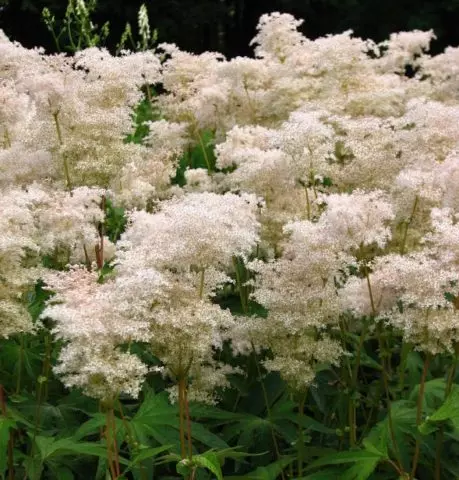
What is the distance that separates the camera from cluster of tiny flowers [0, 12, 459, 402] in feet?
12.7

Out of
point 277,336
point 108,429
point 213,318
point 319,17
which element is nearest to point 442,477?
point 277,336

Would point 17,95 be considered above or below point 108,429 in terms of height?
above

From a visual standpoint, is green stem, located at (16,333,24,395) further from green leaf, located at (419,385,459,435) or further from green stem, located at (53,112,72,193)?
green leaf, located at (419,385,459,435)

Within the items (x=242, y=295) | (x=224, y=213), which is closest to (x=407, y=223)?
(x=242, y=295)

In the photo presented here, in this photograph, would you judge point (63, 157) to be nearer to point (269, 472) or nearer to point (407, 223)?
point (407, 223)

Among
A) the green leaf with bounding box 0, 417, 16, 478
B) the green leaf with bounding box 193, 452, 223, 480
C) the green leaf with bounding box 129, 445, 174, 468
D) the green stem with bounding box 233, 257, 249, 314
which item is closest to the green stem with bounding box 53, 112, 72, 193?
the green stem with bounding box 233, 257, 249, 314

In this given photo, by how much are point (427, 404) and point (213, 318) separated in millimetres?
1299

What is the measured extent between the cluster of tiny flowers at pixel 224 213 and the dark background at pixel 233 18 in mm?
13036

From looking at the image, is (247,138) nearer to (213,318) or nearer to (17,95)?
(17,95)

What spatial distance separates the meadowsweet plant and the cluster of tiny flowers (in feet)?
0.04

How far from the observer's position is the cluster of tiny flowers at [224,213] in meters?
3.87

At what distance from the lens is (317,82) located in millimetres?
6992

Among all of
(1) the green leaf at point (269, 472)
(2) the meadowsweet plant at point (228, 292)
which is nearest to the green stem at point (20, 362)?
(2) the meadowsweet plant at point (228, 292)

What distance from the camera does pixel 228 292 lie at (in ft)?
19.9
